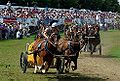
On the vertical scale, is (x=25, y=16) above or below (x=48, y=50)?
above

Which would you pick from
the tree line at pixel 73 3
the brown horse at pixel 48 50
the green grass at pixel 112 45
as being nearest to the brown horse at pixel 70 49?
the brown horse at pixel 48 50

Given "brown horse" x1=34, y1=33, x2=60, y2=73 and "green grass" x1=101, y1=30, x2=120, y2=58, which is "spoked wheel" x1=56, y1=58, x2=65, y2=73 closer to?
"brown horse" x1=34, y1=33, x2=60, y2=73

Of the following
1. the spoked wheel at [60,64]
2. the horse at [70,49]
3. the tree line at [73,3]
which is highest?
the tree line at [73,3]

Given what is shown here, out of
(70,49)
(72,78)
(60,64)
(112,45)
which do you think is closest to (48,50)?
(60,64)

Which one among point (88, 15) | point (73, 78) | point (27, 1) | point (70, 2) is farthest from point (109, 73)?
point (70, 2)

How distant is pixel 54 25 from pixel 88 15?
165ft

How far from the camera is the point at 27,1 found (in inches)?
2761

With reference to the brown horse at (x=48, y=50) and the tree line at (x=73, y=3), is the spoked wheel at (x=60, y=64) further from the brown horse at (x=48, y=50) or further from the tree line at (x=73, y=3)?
the tree line at (x=73, y=3)

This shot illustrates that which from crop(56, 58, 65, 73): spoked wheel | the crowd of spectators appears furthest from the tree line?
crop(56, 58, 65, 73): spoked wheel

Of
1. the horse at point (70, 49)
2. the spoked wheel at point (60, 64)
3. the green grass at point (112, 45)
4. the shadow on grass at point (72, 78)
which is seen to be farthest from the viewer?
the green grass at point (112, 45)

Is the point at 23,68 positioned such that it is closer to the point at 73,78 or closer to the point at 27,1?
the point at 73,78

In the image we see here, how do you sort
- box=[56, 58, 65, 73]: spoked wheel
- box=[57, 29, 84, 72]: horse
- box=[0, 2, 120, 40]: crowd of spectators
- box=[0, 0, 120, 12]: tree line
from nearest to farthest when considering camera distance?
box=[56, 58, 65, 73]: spoked wheel < box=[57, 29, 84, 72]: horse < box=[0, 2, 120, 40]: crowd of spectators < box=[0, 0, 120, 12]: tree line

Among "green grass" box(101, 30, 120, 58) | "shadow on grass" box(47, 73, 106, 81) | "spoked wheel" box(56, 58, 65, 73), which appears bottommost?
"green grass" box(101, 30, 120, 58)

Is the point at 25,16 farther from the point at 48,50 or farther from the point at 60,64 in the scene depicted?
the point at 48,50
